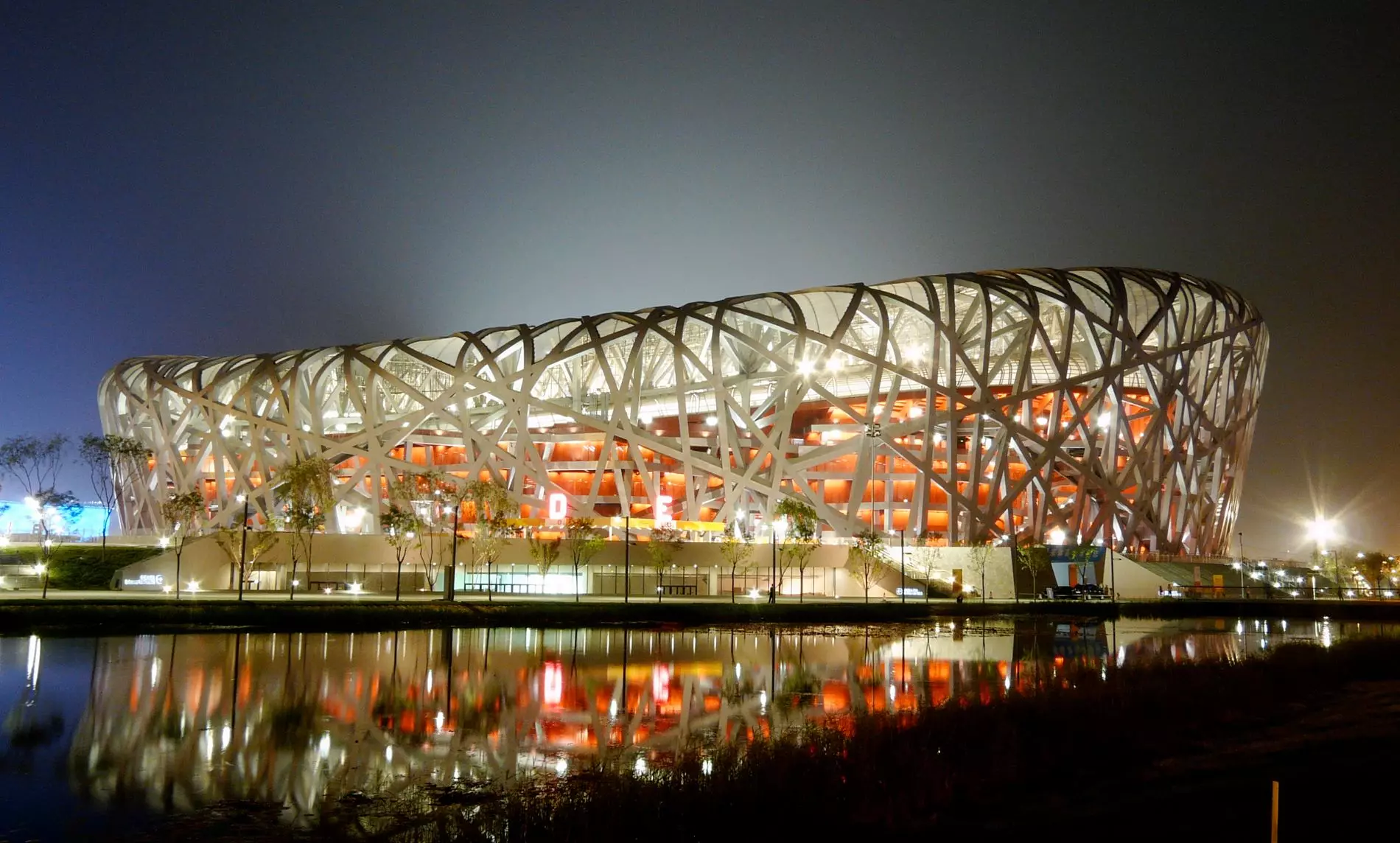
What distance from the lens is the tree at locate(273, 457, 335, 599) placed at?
150 feet

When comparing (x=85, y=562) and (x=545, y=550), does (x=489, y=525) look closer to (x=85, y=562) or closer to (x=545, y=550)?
(x=545, y=550)

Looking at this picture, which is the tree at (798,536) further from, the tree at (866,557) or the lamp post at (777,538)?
the tree at (866,557)

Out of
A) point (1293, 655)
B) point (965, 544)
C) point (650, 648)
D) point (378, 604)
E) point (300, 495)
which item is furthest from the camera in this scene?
point (965, 544)

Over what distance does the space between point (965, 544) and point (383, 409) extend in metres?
42.0

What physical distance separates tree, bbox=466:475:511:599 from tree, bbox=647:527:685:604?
711 cm

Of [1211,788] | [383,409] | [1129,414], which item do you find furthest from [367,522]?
[1211,788]

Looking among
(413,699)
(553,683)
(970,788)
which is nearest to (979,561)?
(553,683)

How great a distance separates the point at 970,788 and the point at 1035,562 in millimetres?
42573

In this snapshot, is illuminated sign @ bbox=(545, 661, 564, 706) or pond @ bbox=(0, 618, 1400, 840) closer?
pond @ bbox=(0, 618, 1400, 840)

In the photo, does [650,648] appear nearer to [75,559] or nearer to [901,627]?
[901,627]

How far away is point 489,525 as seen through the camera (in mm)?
45406

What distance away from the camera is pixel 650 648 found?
28266mm

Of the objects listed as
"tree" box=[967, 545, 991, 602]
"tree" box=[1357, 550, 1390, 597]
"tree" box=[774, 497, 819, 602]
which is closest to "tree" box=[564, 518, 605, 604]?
"tree" box=[774, 497, 819, 602]

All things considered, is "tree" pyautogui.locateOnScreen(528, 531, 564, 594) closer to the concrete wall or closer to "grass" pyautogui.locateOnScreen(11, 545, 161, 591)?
the concrete wall
